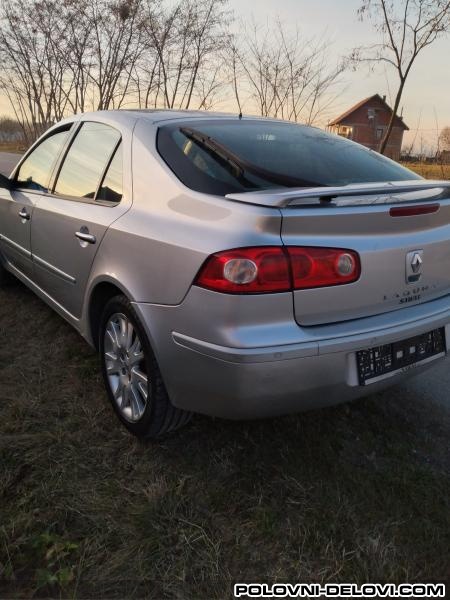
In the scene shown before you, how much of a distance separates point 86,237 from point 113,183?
1.00 feet

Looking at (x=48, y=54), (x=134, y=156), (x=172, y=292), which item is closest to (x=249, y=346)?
(x=172, y=292)

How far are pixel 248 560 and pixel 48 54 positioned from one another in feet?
61.7

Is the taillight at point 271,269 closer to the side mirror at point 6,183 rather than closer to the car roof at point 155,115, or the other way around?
the car roof at point 155,115

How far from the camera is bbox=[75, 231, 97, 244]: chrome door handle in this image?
8.04 feet

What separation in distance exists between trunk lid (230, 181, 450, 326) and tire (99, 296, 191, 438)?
721mm

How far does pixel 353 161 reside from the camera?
100 inches

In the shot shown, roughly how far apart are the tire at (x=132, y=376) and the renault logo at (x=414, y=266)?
3.60 ft

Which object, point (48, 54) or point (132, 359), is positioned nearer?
point (132, 359)

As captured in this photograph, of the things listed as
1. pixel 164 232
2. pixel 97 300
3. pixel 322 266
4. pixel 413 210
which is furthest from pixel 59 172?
pixel 413 210

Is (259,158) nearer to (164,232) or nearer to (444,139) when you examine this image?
(164,232)

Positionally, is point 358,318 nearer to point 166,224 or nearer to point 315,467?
point 315,467

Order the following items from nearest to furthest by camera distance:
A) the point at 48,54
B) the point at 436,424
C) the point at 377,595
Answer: the point at 377,595
the point at 436,424
the point at 48,54

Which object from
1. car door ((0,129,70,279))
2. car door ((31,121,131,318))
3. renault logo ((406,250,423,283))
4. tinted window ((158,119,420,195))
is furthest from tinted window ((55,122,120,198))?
renault logo ((406,250,423,283))

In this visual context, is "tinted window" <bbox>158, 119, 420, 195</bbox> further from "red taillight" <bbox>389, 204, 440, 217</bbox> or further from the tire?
the tire
